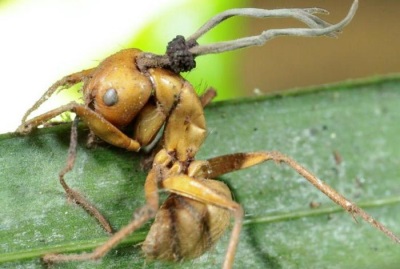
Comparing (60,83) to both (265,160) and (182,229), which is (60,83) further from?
(265,160)

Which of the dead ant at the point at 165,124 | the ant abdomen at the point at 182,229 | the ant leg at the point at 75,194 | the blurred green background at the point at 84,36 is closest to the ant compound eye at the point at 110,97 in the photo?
the dead ant at the point at 165,124

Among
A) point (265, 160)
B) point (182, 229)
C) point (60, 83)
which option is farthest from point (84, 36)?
point (182, 229)

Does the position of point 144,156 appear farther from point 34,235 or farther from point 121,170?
point 34,235

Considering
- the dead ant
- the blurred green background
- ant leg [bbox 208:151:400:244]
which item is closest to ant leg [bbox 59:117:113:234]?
the dead ant

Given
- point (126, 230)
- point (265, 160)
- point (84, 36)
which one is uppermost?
point (84, 36)

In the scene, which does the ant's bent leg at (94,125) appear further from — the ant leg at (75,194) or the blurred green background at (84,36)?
the blurred green background at (84,36)

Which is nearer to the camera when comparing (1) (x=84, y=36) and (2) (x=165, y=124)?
(2) (x=165, y=124)

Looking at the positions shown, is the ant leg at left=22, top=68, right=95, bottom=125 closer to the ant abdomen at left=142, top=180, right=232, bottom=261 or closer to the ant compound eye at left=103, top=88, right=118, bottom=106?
the ant compound eye at left=103, top=88, right=118, bottom=106
